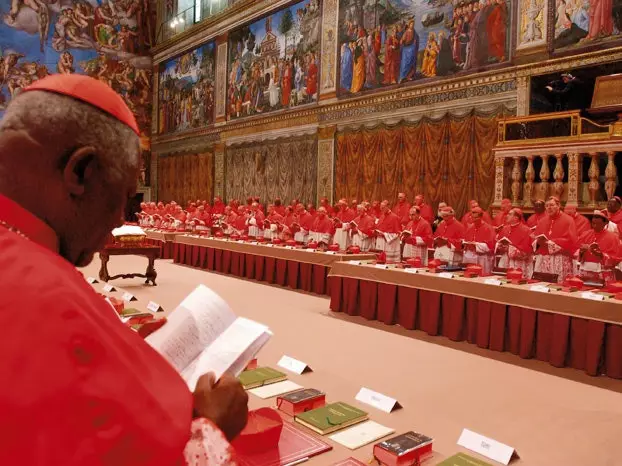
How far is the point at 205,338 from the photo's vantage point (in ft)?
4.52

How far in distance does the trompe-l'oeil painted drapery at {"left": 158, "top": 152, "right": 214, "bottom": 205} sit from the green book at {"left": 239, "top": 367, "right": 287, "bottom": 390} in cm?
1874

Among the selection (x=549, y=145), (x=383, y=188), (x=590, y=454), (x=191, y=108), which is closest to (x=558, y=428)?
(x=590, y=454)

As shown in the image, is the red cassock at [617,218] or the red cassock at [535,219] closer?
the red cassock at [617,218]

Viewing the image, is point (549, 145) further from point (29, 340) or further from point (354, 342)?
point (29, 340)

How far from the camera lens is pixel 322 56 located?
51.6 feet

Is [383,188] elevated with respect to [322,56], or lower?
lower

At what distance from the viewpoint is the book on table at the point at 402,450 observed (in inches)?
77.1

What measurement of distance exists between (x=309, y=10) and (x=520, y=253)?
12095 mm

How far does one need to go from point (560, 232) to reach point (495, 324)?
6.97 feet

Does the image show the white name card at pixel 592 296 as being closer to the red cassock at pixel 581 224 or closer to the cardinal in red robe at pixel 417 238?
the red cassock at pixel 581 224

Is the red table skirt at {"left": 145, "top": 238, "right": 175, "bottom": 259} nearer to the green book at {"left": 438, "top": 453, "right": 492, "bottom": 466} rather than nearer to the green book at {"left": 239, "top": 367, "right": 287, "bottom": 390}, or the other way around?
the green book at {"left": 239, "top": 367, "right": 287, "bottom": 390}

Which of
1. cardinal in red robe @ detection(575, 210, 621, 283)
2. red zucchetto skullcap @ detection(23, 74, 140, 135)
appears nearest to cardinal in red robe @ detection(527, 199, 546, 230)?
cardinal in red robe @ detection(575, 210, 621, 283)

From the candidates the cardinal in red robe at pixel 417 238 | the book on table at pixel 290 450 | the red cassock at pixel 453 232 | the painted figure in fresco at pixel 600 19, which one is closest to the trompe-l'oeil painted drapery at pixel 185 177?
the cardinal in red robe at pixel 417 238

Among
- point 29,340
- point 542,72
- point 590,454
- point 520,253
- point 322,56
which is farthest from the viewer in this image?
point 322,56
